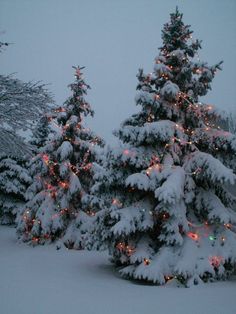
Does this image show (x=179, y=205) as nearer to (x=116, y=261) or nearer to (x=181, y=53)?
(x=116, y=261)

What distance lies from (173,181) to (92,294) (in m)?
3.75

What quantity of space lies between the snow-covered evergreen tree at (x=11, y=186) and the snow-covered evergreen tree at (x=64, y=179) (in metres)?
7.04

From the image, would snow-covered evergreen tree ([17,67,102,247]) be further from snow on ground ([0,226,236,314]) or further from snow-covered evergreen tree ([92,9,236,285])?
snow-covered evergreen tree ([92,9,236,285])

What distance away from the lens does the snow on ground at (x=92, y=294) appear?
25.2 feet

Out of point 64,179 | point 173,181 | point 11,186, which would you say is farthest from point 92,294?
point 11,186

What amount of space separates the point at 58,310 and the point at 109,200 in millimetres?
5049

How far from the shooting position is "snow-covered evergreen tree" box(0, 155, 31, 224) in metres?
26.8

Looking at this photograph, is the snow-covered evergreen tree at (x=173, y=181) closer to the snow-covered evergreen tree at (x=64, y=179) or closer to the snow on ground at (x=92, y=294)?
the snow on ground at (x=92, y=294)

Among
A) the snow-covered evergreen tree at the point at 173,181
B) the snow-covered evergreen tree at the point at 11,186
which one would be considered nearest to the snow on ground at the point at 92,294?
the snow-covered evergreen tree at the point at 173,181

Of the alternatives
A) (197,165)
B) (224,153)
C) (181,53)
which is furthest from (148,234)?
(181,53)

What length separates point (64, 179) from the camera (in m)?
19.1

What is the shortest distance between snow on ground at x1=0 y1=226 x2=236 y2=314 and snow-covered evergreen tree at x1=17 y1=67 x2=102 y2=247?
5.34 m

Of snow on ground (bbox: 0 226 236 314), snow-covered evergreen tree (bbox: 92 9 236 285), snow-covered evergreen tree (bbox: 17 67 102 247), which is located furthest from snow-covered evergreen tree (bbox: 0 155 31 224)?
snow-covered evergreen tree (bbox: 92 9 236 285)

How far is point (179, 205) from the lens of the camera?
10.7 meters
